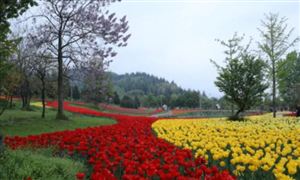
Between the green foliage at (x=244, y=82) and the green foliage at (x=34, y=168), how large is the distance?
1851cm

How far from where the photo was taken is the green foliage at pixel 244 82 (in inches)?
974

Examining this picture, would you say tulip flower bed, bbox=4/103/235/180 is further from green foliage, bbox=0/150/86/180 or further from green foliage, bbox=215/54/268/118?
green foliage, bbox=215/54/268/118

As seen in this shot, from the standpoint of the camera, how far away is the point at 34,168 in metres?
6.69

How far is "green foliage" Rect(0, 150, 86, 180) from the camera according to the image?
630 cm

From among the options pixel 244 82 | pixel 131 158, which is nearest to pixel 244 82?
pixel 244 82

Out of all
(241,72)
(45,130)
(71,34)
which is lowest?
(45,130)

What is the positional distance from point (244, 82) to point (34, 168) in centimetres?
2014

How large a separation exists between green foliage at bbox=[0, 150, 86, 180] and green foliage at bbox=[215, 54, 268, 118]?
60.7 feet

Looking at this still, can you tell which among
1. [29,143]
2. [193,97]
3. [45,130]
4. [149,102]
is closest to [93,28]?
[45,130]

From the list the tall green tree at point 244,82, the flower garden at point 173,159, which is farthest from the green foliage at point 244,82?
the flower garden at point 173,159

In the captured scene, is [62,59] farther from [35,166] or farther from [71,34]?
[35,166]

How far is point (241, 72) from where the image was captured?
24.9 metres

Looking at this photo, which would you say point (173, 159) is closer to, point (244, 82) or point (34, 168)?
point (34, 168)

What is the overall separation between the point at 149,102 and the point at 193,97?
19348 mm
